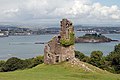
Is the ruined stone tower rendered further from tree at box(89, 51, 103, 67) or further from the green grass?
tree at box(89, 51, 103, 67)

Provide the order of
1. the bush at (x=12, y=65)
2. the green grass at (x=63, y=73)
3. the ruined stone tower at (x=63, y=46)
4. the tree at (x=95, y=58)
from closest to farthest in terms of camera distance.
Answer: the green grass at (x=63, y=73), the ruined stone tower at (x=63, y=46), the tree at (x=95, y=58), the bush at (x=12, y=65)

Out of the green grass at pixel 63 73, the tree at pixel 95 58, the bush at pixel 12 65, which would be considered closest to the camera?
the green grass at pixel 63 73

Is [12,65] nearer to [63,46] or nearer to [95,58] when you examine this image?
[95,58]

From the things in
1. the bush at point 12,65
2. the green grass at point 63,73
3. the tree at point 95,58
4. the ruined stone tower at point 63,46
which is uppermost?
the ruined stone tower at point 63,46

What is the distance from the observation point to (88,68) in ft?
124

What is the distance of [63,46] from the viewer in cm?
4156

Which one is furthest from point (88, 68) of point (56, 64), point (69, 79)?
point (69, 79)

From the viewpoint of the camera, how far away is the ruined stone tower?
41344 millimetres

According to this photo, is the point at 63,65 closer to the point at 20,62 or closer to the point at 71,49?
the point at 71,49

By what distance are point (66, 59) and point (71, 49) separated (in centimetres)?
149

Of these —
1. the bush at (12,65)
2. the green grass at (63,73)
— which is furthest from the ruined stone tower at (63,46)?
the bush at (12,65)

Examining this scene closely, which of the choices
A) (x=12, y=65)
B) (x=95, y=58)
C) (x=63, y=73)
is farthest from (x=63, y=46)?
(x=12, y=65)

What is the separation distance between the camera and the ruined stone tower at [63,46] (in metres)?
41.3

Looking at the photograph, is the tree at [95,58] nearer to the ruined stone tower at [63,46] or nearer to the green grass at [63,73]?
the ruined stone tower at [63,46]
